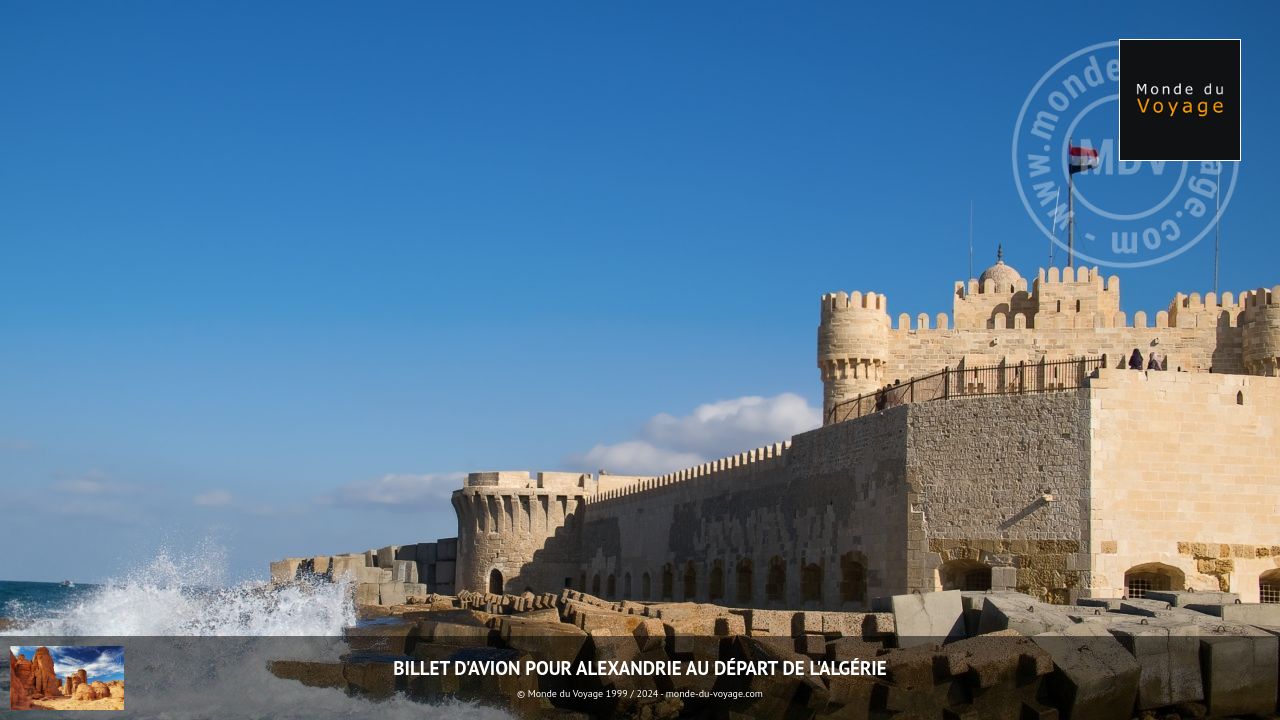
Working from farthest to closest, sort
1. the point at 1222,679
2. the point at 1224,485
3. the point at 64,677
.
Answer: the point at 1224,485 → the point at 64,677 → the point at 1222,679

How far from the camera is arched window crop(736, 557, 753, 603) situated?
28.5 m

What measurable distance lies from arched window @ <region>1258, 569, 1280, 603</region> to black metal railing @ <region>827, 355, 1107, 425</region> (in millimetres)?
3742

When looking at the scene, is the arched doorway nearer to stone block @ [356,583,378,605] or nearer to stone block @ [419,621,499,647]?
stone block @ [419,621,499,647]

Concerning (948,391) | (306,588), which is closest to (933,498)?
(948,391)

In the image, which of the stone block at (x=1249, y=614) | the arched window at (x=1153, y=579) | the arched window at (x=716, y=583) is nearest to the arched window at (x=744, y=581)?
the arched window at (x=716, y=583)

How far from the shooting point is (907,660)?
1380 cm

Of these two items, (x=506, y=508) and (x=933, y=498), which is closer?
(x=933, y=498)

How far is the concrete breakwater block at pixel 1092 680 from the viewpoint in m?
13.5

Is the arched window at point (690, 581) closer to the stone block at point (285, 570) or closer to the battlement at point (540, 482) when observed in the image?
the battlement at point (540, 482)

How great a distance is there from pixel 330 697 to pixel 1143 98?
586 inches

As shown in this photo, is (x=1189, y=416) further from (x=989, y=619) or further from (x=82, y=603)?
(x=82, y=603)

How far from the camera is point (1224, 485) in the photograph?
20.1 metres

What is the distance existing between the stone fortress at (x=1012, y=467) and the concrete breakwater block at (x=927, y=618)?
381cm

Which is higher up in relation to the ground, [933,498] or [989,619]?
[933,498]
